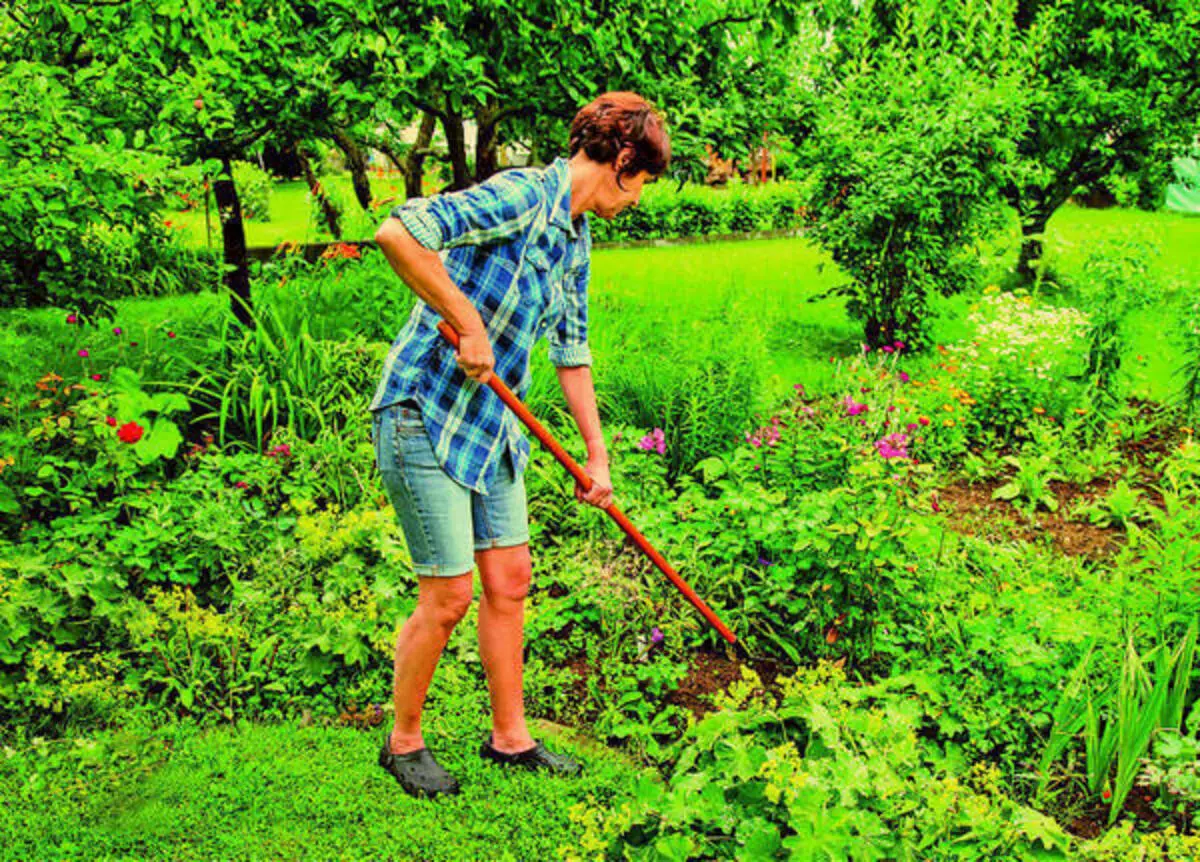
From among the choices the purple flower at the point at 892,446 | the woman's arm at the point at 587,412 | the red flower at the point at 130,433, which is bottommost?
the purple flower at the point at 892,446

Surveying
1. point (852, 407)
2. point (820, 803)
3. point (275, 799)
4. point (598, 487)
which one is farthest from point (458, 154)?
point (820, 803)

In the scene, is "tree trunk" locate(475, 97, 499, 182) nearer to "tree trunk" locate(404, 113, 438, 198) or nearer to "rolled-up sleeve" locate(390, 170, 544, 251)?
"tree trunk" locate(404, 113, 438, 198)

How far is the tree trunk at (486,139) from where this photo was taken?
5648mm

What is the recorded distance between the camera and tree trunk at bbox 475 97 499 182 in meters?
5.65

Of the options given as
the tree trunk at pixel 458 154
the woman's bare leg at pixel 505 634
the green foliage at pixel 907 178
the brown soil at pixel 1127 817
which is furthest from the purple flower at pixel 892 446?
the tree trunk at pixel 458 154

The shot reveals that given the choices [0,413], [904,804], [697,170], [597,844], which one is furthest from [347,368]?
[904,804]

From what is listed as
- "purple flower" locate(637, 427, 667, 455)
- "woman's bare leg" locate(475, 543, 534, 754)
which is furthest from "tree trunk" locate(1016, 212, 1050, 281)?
"woman's bare leg" locate(475, 543, 534, 754)

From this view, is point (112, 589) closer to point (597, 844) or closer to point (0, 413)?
point (0, 413)

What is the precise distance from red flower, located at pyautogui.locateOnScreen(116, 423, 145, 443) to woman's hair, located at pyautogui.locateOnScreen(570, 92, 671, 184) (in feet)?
7.63

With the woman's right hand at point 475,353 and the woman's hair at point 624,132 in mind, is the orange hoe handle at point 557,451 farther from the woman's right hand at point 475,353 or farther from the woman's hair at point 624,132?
the woman's hair at point 624,132

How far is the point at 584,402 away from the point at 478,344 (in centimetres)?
67

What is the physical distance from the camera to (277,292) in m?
5.70

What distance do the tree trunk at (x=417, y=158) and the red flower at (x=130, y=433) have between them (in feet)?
10.2

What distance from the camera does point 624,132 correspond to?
245cm
